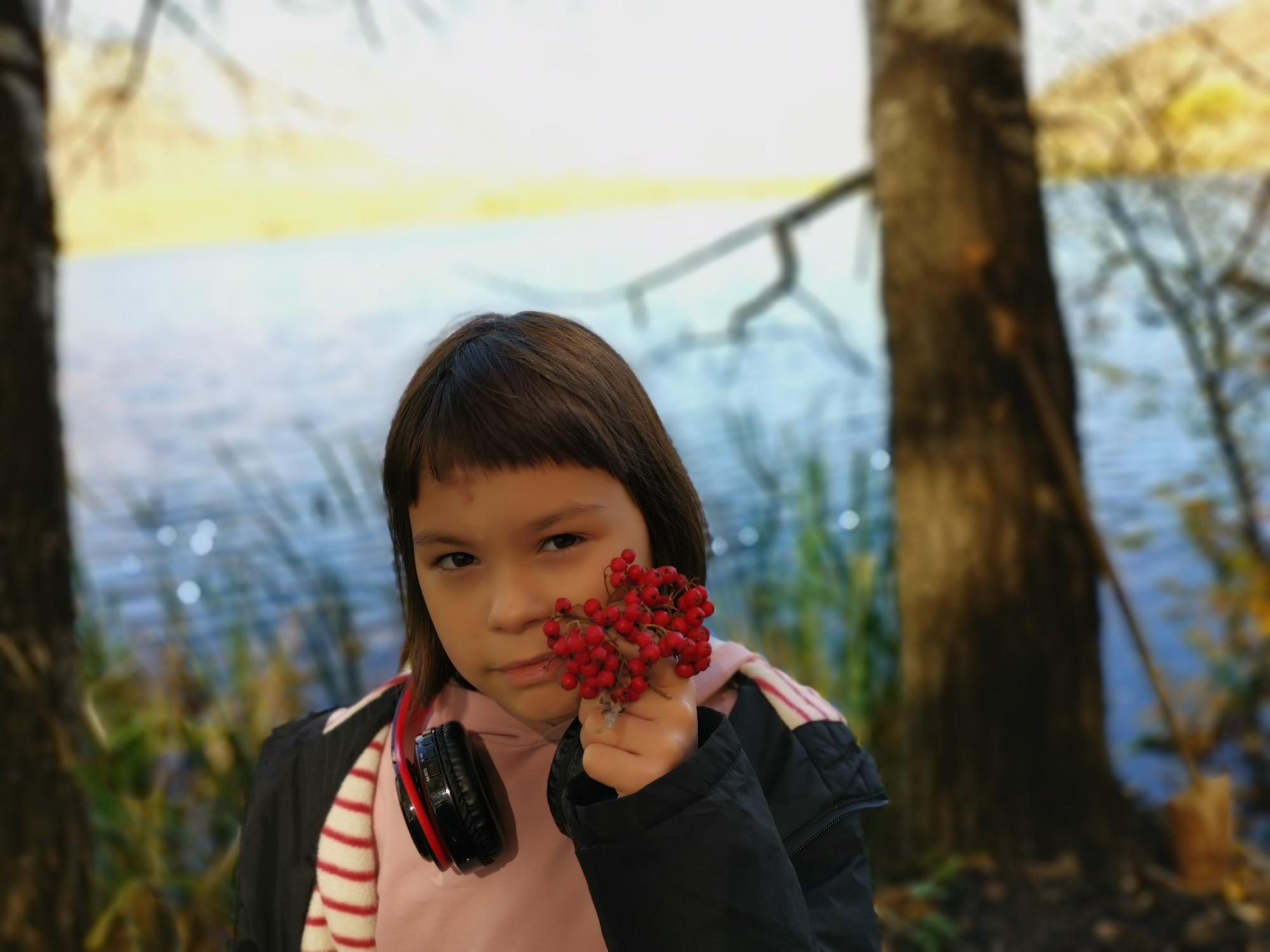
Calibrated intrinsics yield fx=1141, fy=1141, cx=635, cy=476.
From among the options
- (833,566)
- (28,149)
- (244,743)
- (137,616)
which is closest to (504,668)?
(28,149)

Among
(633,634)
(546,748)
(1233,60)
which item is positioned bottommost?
(546,748)

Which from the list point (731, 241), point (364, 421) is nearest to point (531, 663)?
point (731, 241)

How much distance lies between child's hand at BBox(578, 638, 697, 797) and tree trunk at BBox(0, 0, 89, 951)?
1460mm

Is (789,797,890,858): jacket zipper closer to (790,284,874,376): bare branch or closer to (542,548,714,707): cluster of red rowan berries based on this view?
(542,548,714,707): cluster of red rowan berries

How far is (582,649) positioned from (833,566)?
2224 millimetres

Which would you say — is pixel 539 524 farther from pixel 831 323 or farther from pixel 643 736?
pixel 831 323

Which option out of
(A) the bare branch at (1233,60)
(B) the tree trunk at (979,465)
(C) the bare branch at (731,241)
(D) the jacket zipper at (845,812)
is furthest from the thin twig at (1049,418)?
(A) the bare branch at (1233,60)

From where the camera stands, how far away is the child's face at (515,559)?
0.97 m

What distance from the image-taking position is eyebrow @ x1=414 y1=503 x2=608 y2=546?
978mm

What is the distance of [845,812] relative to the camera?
1082 millimetres

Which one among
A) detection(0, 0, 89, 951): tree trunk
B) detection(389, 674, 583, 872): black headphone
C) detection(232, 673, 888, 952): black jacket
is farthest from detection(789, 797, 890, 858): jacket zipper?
detection(0, 0, 89, 951): tree trunk

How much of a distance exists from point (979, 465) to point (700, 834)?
183cm

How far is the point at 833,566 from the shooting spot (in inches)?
120

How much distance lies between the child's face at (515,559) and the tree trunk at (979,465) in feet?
5.69
